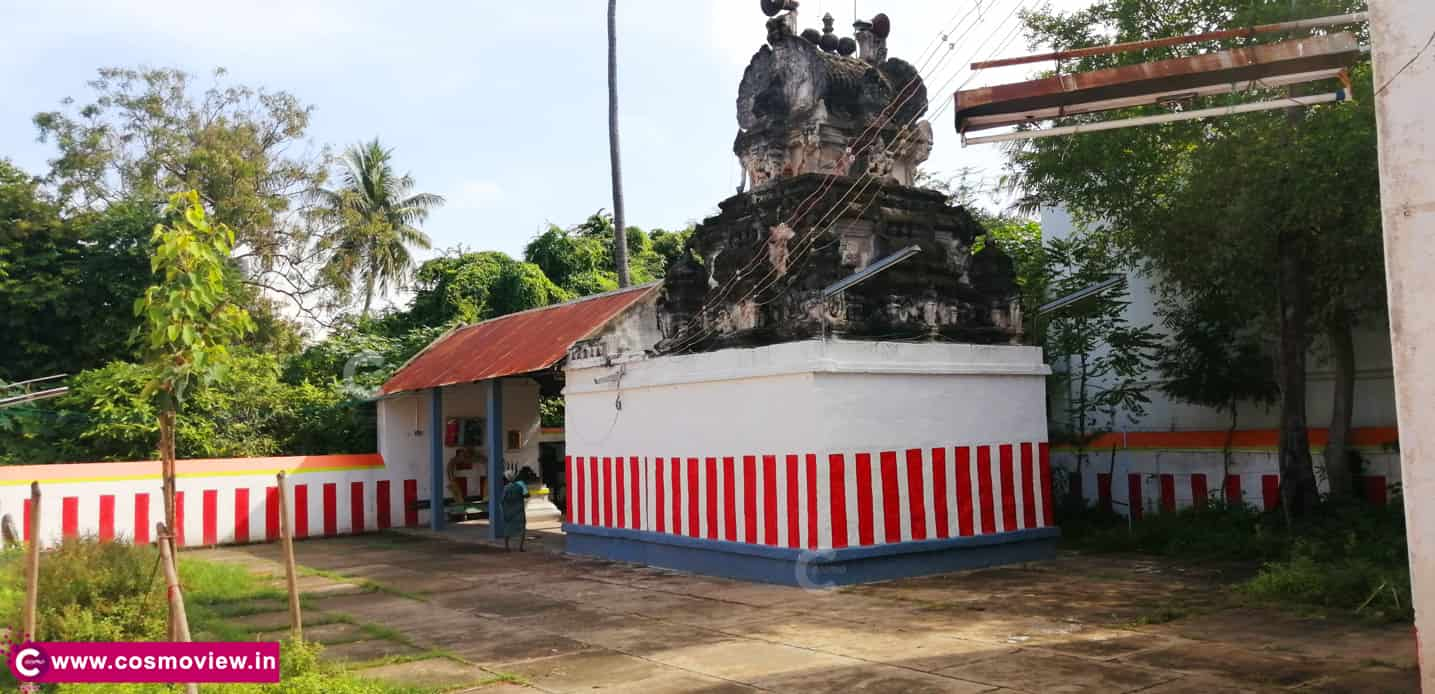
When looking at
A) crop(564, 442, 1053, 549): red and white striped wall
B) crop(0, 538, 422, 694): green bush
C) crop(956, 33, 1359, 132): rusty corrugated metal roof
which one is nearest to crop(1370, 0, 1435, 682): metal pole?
crop(956, 33, 1359, 132): rusty corrugated metal roof

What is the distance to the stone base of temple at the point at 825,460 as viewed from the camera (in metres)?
10.4

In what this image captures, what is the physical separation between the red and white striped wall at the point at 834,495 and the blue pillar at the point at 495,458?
9.48ft

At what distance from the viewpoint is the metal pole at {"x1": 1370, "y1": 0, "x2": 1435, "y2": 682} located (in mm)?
5047

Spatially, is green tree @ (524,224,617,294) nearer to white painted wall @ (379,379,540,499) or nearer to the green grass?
white painted wall @ (379,379,540,499)

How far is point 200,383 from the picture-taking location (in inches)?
264

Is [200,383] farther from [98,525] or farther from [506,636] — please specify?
[98,525]

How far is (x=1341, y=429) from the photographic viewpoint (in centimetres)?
1223

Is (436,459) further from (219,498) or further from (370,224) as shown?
(370,224)

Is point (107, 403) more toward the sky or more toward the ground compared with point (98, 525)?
more toward the sky

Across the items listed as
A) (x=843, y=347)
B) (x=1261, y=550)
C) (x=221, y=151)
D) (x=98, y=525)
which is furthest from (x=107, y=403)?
(x=1261, y=550)

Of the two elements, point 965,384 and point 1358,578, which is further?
point 965,384

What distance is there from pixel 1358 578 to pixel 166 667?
8554 millimetres

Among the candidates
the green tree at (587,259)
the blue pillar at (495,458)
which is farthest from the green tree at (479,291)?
the blue pillar at (495,458)

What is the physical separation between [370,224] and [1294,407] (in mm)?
25822
